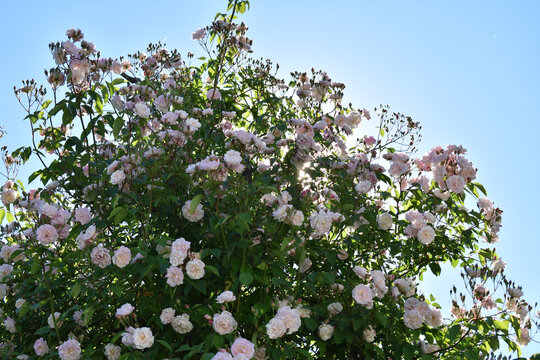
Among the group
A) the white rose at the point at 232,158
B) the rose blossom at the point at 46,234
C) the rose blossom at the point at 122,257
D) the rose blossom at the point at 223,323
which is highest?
the white rose at the point at 232,158

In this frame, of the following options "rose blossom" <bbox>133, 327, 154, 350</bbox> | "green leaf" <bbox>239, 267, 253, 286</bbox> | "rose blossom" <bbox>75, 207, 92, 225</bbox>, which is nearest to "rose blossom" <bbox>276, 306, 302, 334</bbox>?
"green leaf" <bbox>239, 267, 253, 286</bbox>

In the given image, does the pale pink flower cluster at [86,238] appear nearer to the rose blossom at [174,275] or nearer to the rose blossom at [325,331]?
the rose blossom at [174,275]

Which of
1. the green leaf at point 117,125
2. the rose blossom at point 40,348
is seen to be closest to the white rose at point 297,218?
the green leaf at point 117,125

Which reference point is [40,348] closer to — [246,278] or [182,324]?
[182,324]

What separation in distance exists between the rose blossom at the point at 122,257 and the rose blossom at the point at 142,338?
1.40ft

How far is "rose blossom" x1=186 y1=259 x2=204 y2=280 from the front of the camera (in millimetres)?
2750

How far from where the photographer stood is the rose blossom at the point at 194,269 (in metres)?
2.75

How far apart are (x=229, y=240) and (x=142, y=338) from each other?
730mm

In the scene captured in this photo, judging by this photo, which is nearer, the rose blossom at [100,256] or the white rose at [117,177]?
the rose blossom at [100,256]

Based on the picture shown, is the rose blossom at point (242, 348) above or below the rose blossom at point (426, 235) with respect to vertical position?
below

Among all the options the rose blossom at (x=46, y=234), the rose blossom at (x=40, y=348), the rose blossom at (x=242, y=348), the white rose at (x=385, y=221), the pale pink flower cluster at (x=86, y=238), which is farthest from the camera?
the white rose at (x=385, y=221)

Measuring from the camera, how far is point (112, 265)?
2994 mm

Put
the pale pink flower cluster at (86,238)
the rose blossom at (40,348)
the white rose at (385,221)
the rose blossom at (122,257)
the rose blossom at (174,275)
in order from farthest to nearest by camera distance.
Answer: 1. the white rose at (385,221)
2. the rose blossom at (40,348)
3. the pale pink flower cluster at (86,238)
4. the rose blossom at (122,257)
5. the rose blossom at (174,275)

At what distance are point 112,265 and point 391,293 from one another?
5.35 feet
